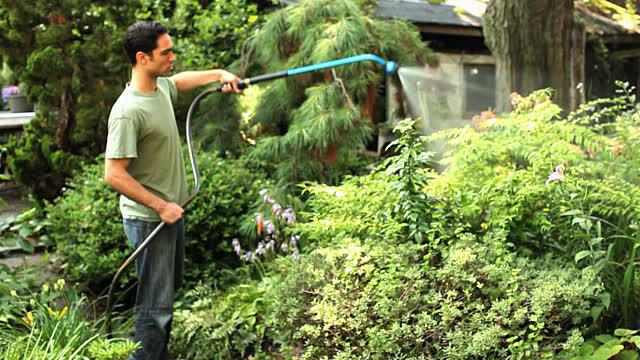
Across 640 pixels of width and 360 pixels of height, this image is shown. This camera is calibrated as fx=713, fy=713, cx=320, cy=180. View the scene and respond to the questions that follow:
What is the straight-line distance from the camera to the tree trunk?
618cm

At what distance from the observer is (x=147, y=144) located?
11.2 ft

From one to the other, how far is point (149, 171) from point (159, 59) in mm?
540

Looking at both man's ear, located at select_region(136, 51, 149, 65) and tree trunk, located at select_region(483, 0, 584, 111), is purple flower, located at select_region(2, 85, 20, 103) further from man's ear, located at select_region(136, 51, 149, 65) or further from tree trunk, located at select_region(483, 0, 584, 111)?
man's ear, located at select_region(136, 51, 149, 65)

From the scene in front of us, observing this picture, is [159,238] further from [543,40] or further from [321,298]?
[543,40]

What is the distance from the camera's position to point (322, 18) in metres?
6.07

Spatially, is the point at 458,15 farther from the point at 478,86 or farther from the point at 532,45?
the point at 532,45

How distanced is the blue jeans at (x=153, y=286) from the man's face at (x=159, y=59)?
74 cm

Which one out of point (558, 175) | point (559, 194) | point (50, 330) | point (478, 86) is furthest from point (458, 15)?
point (50, 330)

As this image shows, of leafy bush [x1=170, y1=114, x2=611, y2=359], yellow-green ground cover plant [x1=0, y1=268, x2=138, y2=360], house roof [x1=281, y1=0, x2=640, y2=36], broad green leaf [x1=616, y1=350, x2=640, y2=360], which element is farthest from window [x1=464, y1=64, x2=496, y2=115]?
broad green leaf [x1=616, y1=350, x2=640, y2=360]

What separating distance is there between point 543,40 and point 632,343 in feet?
12.4

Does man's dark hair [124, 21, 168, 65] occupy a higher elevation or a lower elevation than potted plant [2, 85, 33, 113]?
higher

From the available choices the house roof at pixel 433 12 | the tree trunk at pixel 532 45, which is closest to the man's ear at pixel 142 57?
the tree trunk at pixel 532 45

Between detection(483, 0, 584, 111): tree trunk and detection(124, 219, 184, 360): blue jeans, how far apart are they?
3869mm

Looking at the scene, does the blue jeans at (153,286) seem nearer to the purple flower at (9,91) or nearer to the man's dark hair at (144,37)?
the man's dark hair at (144,37)
